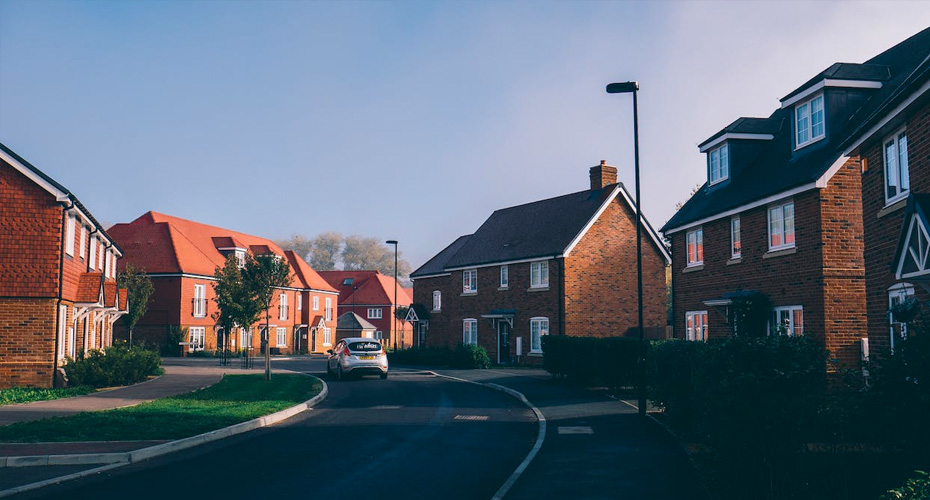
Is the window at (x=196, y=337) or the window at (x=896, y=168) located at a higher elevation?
the window at (x=896, y=168)

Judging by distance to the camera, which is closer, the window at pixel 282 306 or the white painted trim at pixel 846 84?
the white painted trim at pixel 846 84

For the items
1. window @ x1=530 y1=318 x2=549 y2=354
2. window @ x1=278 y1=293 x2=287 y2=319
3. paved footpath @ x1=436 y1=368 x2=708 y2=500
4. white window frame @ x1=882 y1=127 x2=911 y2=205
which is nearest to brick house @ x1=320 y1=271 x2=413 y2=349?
window @ x1=278 y1=293 x2=287 y2=319

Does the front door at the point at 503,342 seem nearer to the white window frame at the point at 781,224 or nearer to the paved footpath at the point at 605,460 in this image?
the white window frame at the point at 781,224

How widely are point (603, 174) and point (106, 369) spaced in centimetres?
2688

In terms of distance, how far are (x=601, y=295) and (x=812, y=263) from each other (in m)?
18.6

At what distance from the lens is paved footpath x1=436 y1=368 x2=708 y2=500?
30.1 ft

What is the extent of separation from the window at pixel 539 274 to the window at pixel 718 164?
1265 centimetres

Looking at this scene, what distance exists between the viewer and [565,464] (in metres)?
10.9

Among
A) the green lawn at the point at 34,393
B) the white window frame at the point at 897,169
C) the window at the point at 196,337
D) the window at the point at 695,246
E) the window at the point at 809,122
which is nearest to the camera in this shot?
the white window frame at the point at 897,169

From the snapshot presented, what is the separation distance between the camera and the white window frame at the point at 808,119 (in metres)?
20.2

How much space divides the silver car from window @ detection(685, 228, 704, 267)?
12395 millimetres

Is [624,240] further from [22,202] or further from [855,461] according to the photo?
[855,461]

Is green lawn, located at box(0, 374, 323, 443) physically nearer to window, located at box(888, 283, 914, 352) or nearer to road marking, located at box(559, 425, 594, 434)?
road marking, located at box(559, 425, 594, 434)

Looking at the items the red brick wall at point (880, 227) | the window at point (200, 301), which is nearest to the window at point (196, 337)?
the window at point (200, 301)
